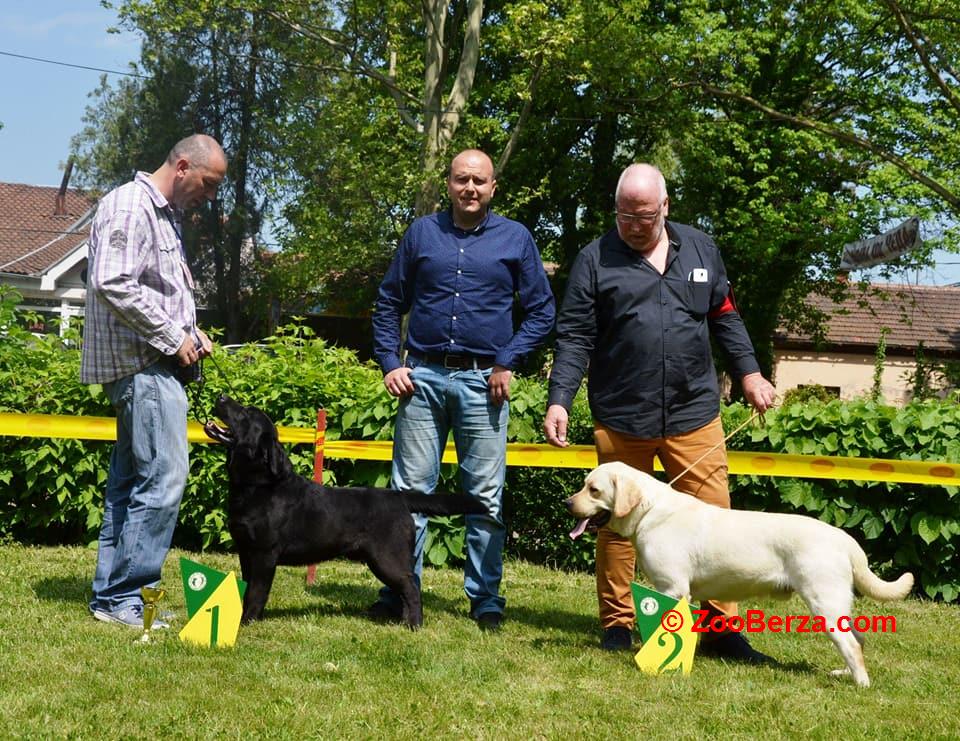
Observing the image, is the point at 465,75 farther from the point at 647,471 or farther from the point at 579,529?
the point at 579,529

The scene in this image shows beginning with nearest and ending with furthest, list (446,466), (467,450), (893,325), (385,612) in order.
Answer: (467,450) < (385,612) < (446,466) < (893,325)

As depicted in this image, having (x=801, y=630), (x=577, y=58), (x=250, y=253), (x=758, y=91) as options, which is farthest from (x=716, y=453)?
(x=250, y=253)

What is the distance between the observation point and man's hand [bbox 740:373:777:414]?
4.89m

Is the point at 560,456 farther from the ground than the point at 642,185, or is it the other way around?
the point at 642,185

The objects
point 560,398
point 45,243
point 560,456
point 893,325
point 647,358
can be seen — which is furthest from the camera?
point 893,325

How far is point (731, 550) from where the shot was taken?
4.44 m

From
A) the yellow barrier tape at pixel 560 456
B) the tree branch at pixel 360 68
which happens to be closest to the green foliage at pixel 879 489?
the yellow barrier tape at pixel 560 456

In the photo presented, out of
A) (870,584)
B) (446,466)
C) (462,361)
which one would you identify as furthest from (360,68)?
(870,584)

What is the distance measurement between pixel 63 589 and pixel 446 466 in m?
2.69

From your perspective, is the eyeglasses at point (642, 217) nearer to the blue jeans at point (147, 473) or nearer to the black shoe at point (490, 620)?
the black shoe at point (490, 620)

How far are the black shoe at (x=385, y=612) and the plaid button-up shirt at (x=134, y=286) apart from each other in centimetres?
177

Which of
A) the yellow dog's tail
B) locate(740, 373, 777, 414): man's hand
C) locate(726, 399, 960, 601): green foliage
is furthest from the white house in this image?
the yellow dog's tail

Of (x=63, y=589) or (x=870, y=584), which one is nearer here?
(x=870, y=584)

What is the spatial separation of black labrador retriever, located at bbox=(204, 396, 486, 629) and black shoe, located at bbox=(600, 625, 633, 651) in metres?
0.88
